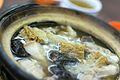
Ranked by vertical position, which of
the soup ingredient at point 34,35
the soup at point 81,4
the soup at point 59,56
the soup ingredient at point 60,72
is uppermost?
the soup at point 81,4

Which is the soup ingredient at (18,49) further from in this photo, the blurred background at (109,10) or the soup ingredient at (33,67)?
the blurred background at (109,10)

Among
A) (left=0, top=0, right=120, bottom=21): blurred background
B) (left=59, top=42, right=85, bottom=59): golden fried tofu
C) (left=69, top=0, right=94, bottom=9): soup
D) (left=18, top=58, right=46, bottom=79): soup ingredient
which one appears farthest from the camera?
(left=0, top=0, right=120, bottom=21): blurred background

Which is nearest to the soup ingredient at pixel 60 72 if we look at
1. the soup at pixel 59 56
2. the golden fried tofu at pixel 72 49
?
the soup at pixel 59 56

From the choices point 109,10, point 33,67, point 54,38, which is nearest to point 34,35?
point 54,38

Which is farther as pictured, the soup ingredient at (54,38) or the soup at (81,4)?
the soup at (81,4)

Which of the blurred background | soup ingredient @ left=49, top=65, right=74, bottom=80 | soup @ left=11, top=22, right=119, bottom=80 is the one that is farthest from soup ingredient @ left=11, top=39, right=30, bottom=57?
the blurred background

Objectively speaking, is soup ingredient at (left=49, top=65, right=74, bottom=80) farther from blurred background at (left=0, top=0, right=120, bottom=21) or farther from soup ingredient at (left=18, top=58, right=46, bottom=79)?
blurred background at (left=0, top=0, right=120, bottom=21)
